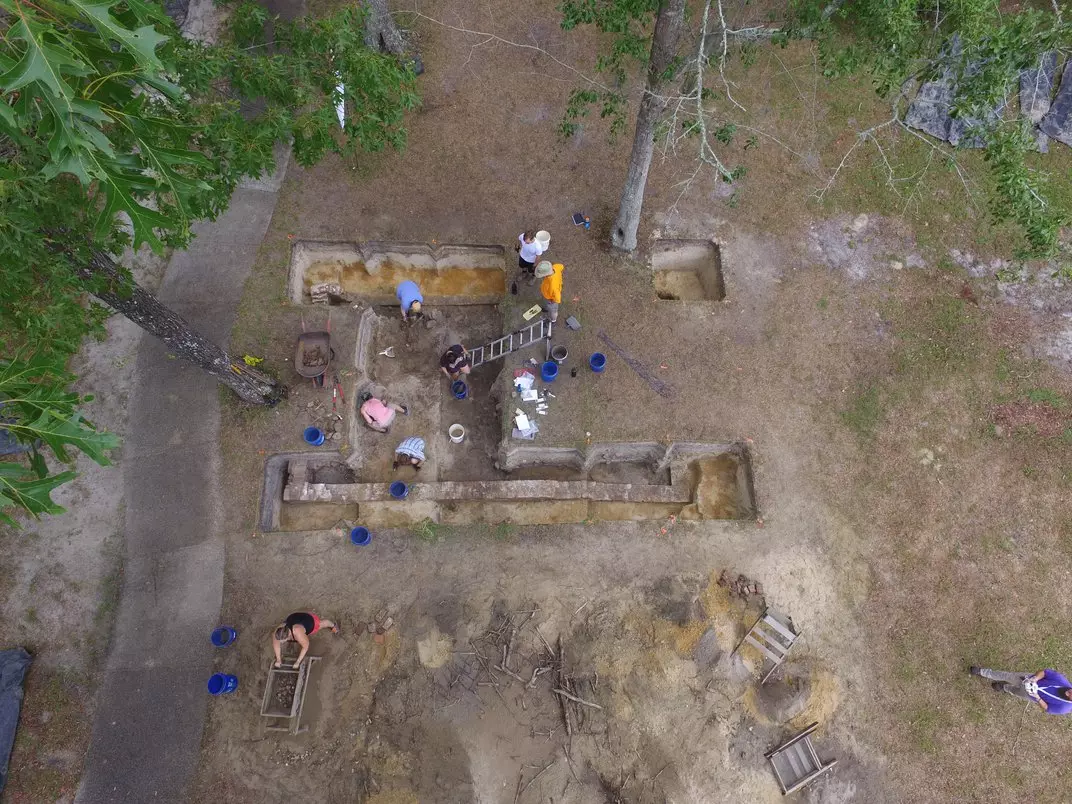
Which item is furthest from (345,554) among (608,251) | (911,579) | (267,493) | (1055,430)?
(1055,430)

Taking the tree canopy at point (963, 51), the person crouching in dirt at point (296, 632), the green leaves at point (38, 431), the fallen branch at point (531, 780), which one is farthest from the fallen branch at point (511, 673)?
the tree canopy at point (963, 51)

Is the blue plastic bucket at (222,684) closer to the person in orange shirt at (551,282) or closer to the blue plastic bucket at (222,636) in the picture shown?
the blue plastic bucket at (222,636)

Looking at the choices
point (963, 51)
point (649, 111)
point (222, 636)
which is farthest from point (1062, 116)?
point (222, 636)

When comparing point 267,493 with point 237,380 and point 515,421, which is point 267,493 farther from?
point 515,421

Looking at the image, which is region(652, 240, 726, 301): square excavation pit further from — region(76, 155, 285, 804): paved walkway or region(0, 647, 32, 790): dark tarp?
region(0, 647, 32, 790): dark tarp

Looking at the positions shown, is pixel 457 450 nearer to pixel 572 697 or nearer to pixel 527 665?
pixel 527 665

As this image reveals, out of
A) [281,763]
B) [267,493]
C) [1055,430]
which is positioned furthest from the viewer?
[1055,430]
